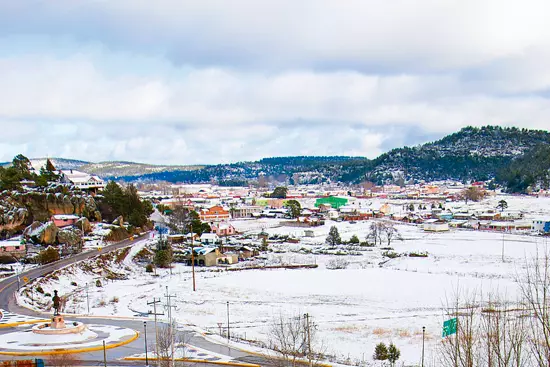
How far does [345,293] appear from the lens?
35.2 metres

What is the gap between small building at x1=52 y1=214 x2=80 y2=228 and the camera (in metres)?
54.6

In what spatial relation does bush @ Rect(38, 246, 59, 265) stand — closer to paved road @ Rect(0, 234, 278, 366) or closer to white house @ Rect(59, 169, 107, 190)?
paved road @ Rect(0, 234, 278, 366)

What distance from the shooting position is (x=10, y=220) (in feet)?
165

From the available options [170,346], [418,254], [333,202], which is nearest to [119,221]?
[418,254]

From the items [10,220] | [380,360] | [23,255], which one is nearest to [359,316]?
[380,360]

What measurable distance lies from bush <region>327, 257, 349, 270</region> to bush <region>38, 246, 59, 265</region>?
2361 cm

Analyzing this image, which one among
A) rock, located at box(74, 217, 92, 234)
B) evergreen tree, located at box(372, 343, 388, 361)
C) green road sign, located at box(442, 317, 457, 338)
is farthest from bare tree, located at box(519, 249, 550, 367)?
rock, located at box(74, 217, 92, 234)

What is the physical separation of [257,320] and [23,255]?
25882 millimetres

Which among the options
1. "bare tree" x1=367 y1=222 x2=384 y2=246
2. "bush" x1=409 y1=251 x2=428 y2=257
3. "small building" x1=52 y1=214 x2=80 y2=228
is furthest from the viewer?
"bare tree" x1=367 y1=222 x2=384 y2=246

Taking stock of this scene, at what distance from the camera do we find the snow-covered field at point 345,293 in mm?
25281

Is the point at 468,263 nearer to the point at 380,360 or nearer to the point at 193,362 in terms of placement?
the point at 380,360

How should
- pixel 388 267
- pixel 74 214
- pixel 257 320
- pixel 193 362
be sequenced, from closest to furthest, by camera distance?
pixel 193 362 < pixel 257 320 < pixel 388 267 < pixel 74 214

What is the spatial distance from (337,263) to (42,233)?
2766 cm

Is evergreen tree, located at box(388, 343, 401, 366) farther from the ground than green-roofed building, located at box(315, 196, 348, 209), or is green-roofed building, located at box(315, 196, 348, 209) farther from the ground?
green-roofed building, located at box(315, 196, 348, 209)
